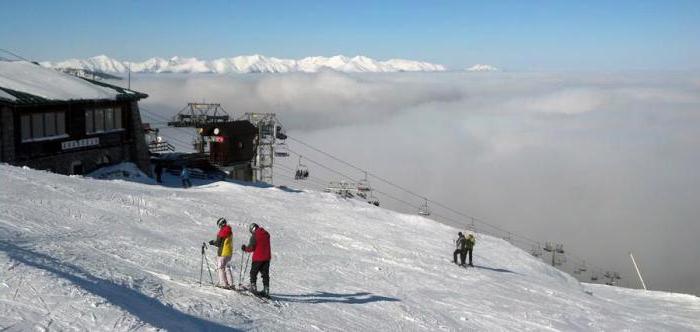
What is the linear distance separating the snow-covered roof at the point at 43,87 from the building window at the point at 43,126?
0.87 meters

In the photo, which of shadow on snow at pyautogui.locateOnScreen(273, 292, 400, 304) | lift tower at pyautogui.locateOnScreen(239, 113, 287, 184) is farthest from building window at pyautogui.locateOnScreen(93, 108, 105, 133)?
shadow on snow at pyautogui.locateOnScreen(273, 292, 400, 304)

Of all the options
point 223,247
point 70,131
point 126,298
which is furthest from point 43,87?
point 126,298

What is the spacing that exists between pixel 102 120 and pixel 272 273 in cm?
2291

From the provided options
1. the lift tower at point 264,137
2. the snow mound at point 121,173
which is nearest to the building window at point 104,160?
the snow mound at point 121,173

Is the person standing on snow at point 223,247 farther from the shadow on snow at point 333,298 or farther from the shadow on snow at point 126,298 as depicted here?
the shadow on snow at point 126,298

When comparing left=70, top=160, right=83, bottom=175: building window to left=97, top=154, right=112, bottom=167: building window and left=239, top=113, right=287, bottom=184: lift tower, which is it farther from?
left=239, top=113, right=287, bottom=184: lift tower

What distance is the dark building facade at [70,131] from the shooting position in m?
28.2

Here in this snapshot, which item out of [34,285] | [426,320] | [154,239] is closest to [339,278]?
[426,320]

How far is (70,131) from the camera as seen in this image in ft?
105

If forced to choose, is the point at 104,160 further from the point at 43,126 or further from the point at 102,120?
the point at 43,126

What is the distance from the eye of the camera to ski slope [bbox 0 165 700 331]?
966 cm

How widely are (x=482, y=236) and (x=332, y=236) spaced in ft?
43.0

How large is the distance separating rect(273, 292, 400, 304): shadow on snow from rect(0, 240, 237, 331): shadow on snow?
10.2 ft

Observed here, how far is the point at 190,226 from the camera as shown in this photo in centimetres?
2028
